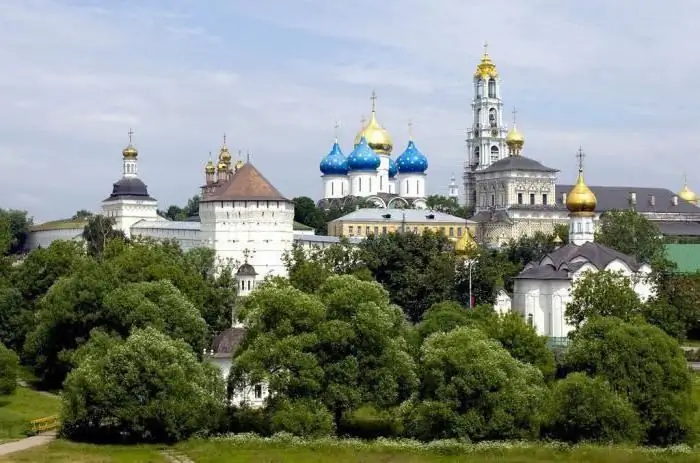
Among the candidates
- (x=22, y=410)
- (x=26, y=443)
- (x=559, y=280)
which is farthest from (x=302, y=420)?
(x=559, y=280)

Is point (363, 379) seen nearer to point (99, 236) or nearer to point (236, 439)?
point (236, 439)

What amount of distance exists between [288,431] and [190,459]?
3085 mm

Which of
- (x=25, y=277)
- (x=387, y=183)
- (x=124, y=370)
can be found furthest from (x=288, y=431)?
(x=387, y=183)

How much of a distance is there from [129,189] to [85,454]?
211ft

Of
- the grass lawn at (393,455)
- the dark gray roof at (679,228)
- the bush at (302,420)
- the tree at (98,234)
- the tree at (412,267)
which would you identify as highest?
the dark gray roof at (679,228)

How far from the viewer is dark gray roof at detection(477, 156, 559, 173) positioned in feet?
302

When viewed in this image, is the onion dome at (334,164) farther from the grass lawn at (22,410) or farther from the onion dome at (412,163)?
the grass lawn at (22,410)

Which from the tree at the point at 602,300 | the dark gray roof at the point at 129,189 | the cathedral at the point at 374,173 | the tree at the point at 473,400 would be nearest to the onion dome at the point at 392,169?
the cathedral at the point at 374,173

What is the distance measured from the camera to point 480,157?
105 meters

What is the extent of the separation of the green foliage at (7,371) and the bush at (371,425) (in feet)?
34.2

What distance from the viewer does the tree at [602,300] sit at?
47344 millimetres

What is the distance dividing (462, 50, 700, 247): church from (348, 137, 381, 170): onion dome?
7.82m

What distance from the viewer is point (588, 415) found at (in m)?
35.1

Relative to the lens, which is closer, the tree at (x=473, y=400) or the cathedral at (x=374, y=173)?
the tree at (x=473, y=400)
